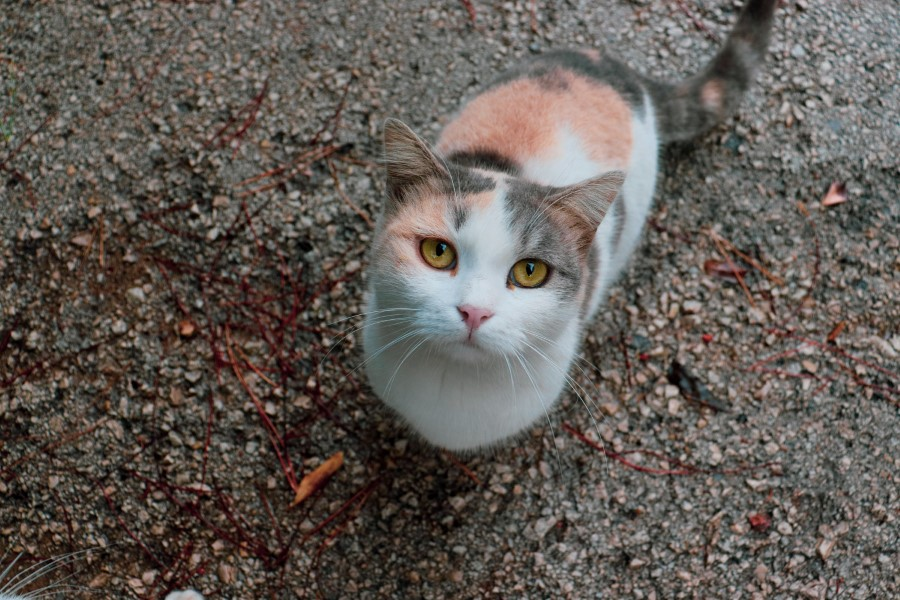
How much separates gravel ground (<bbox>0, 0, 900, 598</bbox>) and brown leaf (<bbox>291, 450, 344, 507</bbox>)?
3 centimetres

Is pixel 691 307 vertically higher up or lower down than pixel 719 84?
lower down

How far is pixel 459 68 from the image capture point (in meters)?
3.00

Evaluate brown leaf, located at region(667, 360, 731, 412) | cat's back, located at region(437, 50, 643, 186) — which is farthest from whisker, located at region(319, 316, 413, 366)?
brown leaf, located at region(667, 360, 731, 412)

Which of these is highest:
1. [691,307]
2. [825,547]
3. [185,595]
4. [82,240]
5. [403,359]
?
[82,240]

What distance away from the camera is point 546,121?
2.11 metres

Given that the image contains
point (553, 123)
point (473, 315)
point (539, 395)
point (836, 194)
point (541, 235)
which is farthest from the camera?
point (836, 194)

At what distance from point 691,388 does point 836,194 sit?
3.12 ft

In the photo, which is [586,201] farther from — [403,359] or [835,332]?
[835,332]

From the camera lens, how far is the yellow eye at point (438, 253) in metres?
1.63

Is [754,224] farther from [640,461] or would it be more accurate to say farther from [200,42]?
[200,42]

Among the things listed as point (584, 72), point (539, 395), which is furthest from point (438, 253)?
point (584, 72)

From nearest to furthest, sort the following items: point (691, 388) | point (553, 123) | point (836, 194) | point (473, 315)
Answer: point (473, 315) → point (553, 123) → point (691, 388) → point (836, 194)

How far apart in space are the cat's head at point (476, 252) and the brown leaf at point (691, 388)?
926 mm

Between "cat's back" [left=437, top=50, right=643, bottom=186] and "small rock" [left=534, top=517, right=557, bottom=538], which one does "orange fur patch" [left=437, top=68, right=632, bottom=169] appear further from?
"small rock" [left=534, top=517, right=557, bottom=538]
